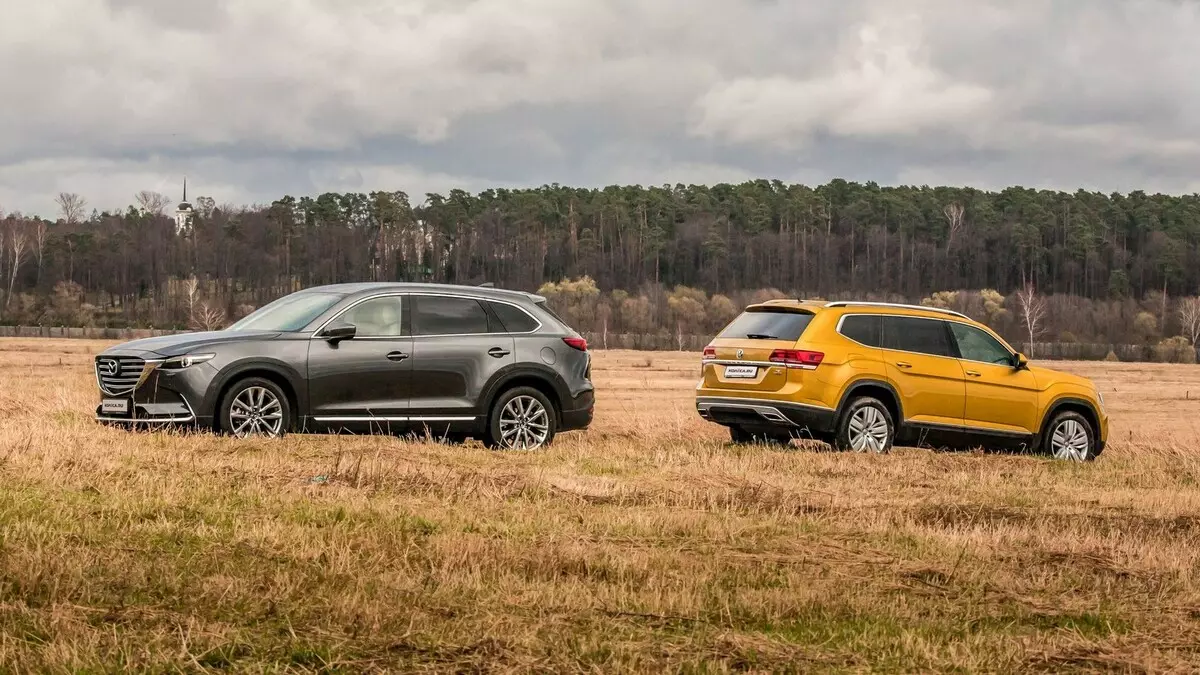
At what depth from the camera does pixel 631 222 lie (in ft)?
555

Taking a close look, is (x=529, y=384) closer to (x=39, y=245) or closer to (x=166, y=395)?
(x=166, y=395)

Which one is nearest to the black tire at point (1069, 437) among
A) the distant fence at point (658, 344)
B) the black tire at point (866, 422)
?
the black tire at point (866, 422)

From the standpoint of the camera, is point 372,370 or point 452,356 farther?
point 452,356

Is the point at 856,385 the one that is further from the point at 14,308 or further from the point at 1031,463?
the point at 14,308

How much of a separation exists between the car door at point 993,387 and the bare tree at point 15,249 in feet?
457

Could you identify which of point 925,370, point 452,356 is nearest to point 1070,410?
point 925,370

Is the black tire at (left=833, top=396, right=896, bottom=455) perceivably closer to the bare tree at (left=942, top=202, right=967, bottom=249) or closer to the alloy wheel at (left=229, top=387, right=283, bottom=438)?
the alloy wheel at (left=229, top=387, right=283, bottom=438)

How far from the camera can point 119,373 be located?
13.5 meters

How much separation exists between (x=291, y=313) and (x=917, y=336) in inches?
265

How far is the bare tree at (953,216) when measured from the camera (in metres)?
172

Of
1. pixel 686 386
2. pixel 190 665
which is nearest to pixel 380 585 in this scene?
pixel 190 665

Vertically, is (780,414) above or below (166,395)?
below

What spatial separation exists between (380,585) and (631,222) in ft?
536

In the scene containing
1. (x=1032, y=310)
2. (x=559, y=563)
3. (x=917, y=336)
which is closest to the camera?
(x=559, y=563)
